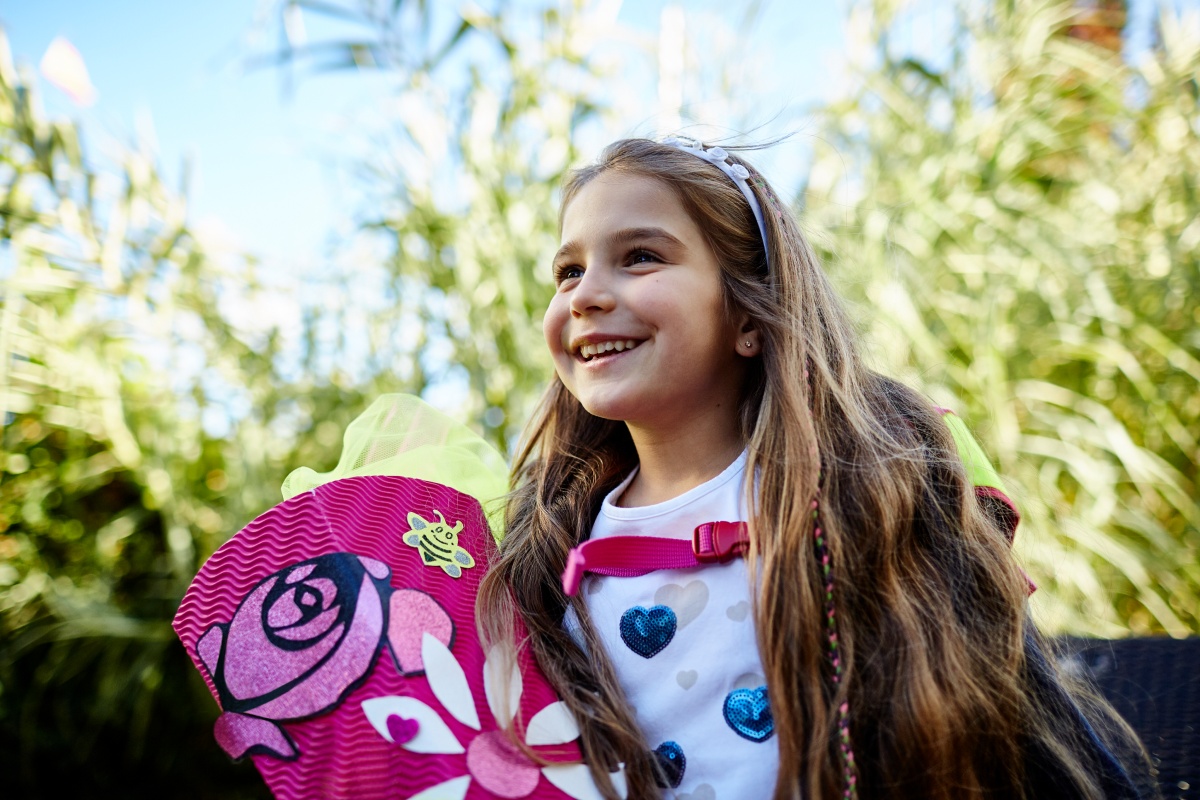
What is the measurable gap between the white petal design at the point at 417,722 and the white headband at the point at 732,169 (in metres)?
0.69

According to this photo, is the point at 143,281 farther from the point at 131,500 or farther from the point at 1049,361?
the point at 1049,361

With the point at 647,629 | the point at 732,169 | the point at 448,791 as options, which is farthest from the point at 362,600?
the point at 732,169

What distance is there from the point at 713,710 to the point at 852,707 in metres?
0.15

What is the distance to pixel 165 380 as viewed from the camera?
215 centimetres

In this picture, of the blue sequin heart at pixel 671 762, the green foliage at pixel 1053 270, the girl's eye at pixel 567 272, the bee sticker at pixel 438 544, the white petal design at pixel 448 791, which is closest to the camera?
the white petal design at pixel 448 791

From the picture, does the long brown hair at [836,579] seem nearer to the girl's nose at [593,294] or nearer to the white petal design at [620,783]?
the white petal design at [620,783]

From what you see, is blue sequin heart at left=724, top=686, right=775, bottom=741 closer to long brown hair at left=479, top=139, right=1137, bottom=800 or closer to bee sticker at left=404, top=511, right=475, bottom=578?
long brown hair at left=479, top=139, right=1137, bottom=800

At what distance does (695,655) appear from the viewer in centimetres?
97

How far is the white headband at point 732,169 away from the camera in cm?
117

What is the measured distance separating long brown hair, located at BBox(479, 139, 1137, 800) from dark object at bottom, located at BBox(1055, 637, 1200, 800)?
0.80ft

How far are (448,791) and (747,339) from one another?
0.63m

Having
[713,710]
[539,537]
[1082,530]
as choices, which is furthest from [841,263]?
[713,710]

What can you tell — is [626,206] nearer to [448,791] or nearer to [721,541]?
[721,541]

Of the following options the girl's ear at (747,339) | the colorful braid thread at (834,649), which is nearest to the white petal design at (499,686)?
the colorful braid thread at (834,649)
